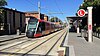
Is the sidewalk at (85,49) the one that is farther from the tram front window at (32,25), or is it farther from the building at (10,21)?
the building at (10,21)

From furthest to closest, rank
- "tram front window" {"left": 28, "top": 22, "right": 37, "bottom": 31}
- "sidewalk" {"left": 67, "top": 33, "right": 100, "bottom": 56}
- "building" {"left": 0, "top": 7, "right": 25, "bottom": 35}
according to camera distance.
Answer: "building" {"left": 0, "top": 7, "right": 25, "bottom": 35}
"tram front window" {"left": 28, "top": 22, "right": 37, "bottom": 31}
"sidewalk" {"left": 67, "top": 33, "right": 100, "bottom": 56}

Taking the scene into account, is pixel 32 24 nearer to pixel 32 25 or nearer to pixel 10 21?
pixel 32 25

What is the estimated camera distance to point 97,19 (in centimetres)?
4612

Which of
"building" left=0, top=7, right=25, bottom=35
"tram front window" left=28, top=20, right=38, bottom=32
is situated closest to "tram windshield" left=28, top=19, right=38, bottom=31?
"tram front window" left=28, top=20, right=38, bottom=32

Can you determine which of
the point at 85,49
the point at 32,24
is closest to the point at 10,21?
the point at 32,24

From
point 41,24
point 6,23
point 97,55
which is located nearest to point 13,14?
point 6,23

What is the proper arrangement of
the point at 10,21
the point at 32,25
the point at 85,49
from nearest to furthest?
the point at 85,49, the point at 32,25, the point at 10,21

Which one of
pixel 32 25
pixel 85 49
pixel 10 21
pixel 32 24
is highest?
pixel 10 21

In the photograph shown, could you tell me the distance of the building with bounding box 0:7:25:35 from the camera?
150 feet

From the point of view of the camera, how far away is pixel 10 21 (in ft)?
162

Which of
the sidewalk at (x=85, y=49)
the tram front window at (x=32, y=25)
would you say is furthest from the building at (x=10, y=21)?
the sidewalk at (x=85, y=49)

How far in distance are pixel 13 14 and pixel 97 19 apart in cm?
1784

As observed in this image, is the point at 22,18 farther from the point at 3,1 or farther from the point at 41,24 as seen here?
the point at 41,24

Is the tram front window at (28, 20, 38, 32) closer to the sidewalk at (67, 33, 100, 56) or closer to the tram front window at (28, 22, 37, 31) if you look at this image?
the tram front window at (28, 22, 37, 31)
